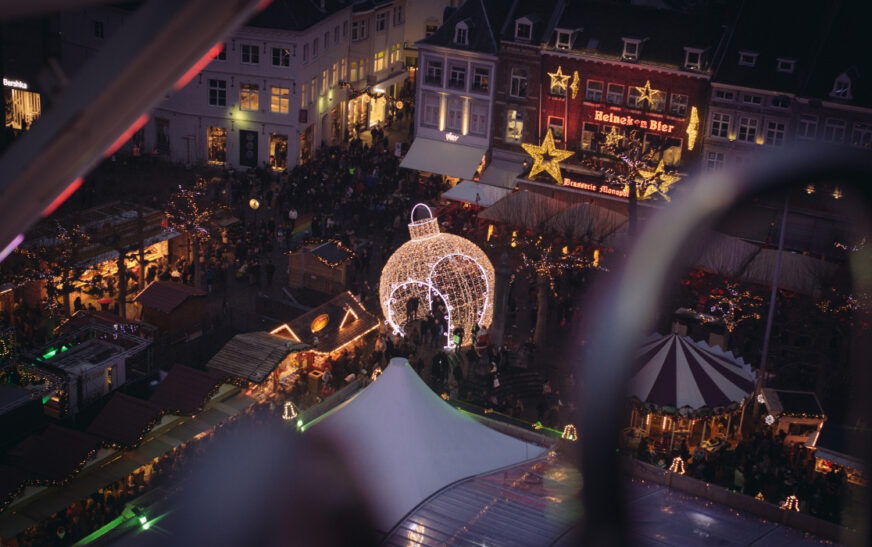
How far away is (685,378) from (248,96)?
89.3ft

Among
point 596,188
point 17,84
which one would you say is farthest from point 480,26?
point 17,84

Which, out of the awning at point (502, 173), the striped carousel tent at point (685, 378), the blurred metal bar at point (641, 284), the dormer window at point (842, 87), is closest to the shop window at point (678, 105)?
the dormer window at point (842, 87)

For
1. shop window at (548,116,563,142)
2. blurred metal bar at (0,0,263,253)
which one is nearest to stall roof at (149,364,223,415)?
blurred metal bar at (0,0,263,253)

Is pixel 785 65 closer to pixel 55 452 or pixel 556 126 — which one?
pixel 556 126

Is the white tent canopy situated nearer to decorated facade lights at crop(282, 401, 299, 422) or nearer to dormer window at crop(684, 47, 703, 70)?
decorated facade lights at crop(282, 401, 299, 422)

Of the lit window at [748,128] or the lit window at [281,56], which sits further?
the lit window at [281,56]

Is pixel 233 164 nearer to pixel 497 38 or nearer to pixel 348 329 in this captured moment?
pixel 497 38

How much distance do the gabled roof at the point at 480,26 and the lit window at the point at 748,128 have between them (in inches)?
396

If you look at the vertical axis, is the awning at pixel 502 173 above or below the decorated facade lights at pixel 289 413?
above

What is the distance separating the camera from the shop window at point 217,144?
146ft

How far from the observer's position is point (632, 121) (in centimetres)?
3925

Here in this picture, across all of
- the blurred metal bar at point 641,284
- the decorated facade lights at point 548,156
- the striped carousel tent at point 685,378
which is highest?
the blurred metal bar at point 641,284

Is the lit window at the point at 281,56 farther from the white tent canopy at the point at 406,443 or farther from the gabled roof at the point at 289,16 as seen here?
the white tent canopy at the point at 406,443

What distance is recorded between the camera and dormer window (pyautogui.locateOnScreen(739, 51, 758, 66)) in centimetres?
3738
